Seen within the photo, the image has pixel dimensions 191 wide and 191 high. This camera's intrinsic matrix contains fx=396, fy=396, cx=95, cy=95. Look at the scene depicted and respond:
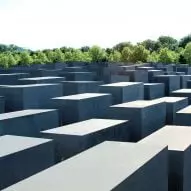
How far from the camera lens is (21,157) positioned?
646 centimetres

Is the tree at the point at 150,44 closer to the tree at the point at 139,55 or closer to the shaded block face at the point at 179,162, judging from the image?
the tree at the point at 139,55

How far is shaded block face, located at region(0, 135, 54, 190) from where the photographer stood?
626 cm

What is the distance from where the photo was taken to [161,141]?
7.24m

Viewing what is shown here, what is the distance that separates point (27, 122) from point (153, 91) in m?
8.91

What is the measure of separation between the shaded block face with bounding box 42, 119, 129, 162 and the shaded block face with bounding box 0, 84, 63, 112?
429 cm

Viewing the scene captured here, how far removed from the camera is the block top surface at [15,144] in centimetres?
640

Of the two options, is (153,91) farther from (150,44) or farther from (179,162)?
(150,44)

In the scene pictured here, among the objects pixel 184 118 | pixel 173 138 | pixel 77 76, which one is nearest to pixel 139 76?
pixel 77 76

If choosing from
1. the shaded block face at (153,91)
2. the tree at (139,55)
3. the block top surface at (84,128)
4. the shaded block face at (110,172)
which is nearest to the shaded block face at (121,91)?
the shaded block face at (153,91)

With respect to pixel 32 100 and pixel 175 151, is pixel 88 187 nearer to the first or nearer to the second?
pixel 175 151

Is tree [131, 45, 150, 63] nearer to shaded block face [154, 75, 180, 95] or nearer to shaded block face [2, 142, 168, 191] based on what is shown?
shaded block face [154, 75, 180, 95]

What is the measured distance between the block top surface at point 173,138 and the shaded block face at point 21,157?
1780mm

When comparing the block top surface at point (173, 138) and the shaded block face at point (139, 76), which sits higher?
the shaded block face at point (139, 76)

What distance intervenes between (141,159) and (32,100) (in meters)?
8.93
